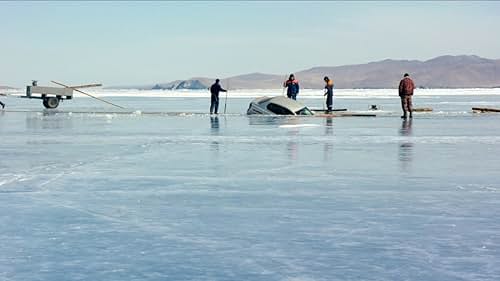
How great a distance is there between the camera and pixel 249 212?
274 inches

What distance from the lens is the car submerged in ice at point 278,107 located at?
27.2 meters

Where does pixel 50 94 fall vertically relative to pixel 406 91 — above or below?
below

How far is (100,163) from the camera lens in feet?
36.8

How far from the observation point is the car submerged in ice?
2725 centimetres

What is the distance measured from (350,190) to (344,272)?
3721mm

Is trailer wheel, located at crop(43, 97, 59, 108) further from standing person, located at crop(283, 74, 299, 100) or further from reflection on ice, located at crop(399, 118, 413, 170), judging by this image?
reflection on ice, located at crop(399, 118, 413, 170)

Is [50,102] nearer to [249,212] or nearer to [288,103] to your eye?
[288,103]

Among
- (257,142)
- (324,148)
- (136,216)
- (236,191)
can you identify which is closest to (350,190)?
(236,191)

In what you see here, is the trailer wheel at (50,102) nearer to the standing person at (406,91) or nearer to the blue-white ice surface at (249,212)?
the standing person at (406,91)

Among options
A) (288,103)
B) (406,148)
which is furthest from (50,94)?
(406,148)

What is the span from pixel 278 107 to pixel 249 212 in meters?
20.7

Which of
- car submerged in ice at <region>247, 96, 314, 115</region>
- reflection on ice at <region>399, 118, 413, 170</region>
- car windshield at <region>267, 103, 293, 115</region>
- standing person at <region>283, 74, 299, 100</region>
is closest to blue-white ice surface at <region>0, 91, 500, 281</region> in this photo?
reflection on ice at <region>399, 118, 413, 170</region>

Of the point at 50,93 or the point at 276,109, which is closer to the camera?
the point at 276,109

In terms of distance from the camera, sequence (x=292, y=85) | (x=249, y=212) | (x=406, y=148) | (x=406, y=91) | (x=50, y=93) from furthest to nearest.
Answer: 1. (x=50, y=93)
2. (x=292, y=85)
3. (x=406, y=91)
4. (x=406, y=148)
5. (x=249, y=212)
